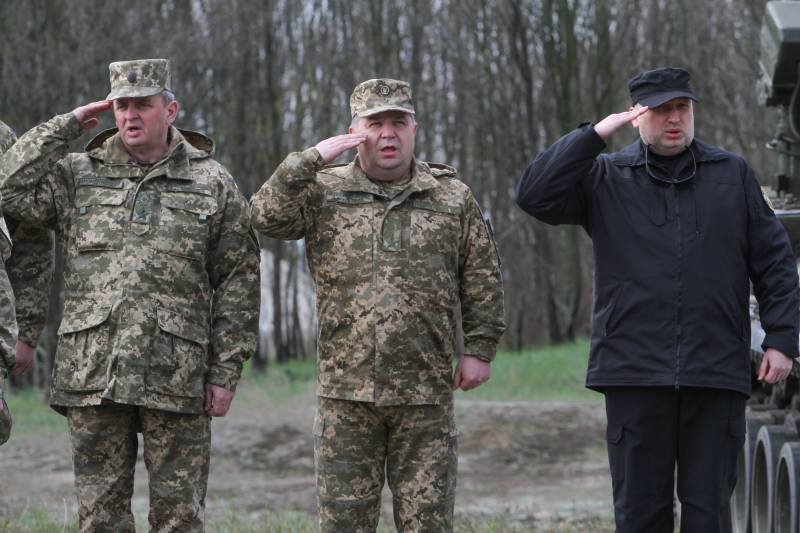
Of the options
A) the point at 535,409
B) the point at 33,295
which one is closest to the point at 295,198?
the point at 33,295

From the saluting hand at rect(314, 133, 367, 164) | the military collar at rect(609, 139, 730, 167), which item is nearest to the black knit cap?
the military collar at rect(609, 139, 730, 167)

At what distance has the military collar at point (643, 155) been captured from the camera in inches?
211

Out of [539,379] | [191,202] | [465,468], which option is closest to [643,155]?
[191,202]

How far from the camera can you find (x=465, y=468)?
12.6 m

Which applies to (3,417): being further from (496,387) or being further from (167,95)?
(496,387)

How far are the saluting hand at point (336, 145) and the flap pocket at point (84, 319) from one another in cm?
98

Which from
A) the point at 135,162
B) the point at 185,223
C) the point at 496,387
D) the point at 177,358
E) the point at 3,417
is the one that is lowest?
the point at 496,387

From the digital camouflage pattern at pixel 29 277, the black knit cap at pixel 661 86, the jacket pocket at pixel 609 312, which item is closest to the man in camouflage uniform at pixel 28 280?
the digital camouflage pattern at pixel 29 277

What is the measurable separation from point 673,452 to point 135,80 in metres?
2.41

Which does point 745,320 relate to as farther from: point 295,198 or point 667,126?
point 295,198

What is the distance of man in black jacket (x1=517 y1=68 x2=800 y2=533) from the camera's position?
17.0ft

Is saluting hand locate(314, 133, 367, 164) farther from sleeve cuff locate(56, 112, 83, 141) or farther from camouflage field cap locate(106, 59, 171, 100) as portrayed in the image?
sleeve cuff locate(56, 112, 83, 141)

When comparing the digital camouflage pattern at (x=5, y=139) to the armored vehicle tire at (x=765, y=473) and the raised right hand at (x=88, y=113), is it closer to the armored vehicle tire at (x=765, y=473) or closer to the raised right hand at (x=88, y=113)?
the raised right hand at (x=88, y=113)

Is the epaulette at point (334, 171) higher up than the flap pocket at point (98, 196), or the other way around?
the epaulette at point (334, 171)
